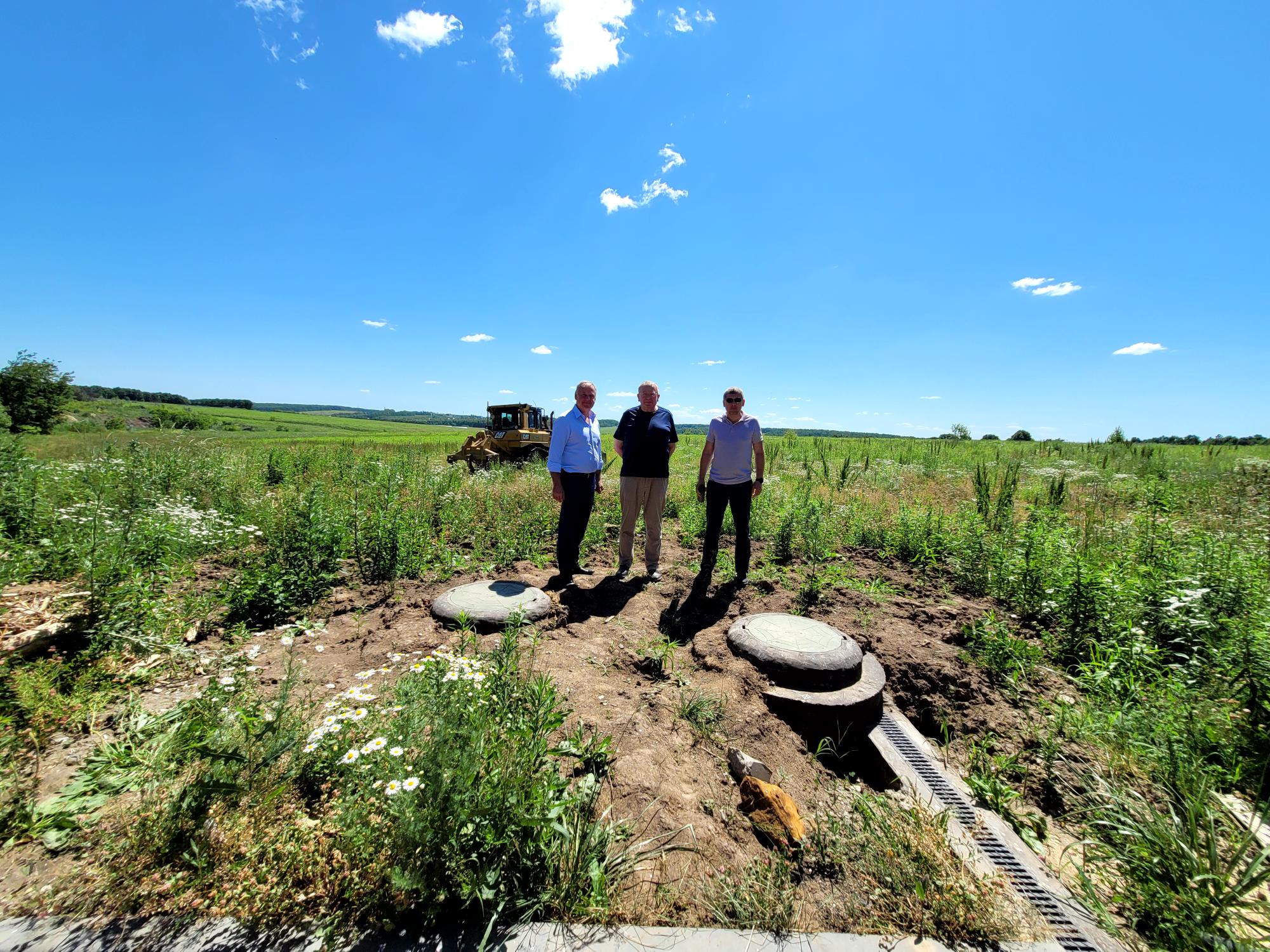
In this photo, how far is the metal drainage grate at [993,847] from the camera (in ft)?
5.35

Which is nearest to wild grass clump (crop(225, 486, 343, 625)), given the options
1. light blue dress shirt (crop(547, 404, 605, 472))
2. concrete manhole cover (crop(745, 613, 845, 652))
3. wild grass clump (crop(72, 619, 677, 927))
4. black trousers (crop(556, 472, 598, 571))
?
wild grass clump (crop(72, 619, 677, 927))

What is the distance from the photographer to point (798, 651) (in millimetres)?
3305

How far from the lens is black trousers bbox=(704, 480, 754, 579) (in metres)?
4.82

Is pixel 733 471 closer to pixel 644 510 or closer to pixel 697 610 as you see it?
pixel 644 510

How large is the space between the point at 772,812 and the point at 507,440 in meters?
13.5

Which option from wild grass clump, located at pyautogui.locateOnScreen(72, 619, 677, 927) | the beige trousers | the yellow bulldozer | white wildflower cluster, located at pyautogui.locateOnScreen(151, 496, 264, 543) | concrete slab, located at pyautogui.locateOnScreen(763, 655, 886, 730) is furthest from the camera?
the yellow bulldozer

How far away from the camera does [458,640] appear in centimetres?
334

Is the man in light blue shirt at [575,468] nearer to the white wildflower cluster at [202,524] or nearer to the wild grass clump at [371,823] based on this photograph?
the wild grass clump at [371,823]

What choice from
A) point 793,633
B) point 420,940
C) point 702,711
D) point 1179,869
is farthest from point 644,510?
point 1179,869

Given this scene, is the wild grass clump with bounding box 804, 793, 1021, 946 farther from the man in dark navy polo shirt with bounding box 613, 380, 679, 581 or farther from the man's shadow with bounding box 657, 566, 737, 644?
the man in dark navy polo shirt with bounding box 613, 380, 679, 581

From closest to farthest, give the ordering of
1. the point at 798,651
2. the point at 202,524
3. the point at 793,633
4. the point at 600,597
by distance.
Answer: the point at 798,651 < the point at 793,633 < the point at 600,597 < the point at 202,524

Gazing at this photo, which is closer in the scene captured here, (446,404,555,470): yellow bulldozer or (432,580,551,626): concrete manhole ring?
(432,580,551,626): concrete manhole ring

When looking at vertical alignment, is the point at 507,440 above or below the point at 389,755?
above

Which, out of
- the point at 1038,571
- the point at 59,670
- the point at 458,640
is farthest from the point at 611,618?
the point at 1038,571
